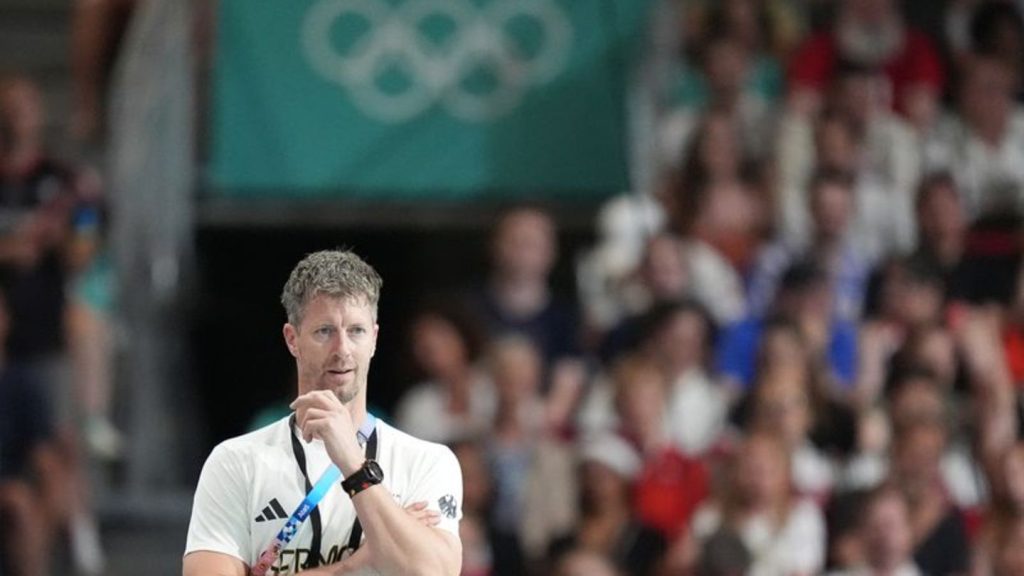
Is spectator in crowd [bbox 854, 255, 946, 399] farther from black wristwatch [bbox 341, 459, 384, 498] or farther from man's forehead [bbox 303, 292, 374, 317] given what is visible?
black wristwatch [bbox 341, 459, 384, 498]

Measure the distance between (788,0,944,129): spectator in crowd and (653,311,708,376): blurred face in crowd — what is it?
251 centimetres

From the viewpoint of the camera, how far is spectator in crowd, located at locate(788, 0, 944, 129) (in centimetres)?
1348

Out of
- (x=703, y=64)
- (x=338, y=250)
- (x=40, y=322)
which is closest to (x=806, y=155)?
(x=703, y=64)

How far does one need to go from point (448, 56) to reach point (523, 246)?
2122 millimetres

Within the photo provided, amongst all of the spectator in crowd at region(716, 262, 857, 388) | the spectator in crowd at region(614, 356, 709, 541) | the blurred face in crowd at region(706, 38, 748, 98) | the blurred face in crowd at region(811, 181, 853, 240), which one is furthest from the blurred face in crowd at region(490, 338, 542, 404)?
the blurred face in crowd at region(706, 38, 748, 98)

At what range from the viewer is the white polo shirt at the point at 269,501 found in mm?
5449

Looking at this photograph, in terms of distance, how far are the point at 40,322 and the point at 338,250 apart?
595cm

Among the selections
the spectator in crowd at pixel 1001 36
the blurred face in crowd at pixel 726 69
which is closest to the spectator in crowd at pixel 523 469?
the blurred face in crowd at pixel 726 69

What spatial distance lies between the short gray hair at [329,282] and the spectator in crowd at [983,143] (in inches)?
326

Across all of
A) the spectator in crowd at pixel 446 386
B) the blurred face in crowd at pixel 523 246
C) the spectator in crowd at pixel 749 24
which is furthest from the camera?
the spectator in crowd at pixel 749 24

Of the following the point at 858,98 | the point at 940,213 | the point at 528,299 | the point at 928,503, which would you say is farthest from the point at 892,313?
the point at 528,299

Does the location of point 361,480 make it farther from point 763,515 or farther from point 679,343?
point 679,343

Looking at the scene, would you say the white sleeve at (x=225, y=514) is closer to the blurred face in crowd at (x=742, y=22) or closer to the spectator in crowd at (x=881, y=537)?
the spectator in crowd at (x=881, y=537)

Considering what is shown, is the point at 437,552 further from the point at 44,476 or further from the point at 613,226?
the point at 613,226
